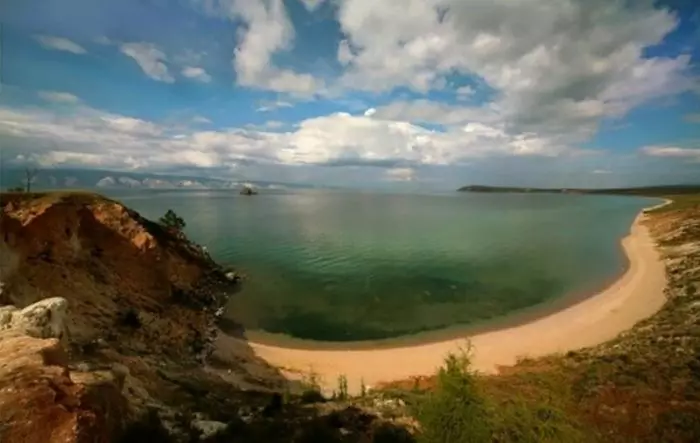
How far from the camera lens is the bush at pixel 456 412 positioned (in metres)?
10.8

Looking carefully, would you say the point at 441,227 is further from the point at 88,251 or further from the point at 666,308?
the point at 88,251

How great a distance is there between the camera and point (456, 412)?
11016 mm

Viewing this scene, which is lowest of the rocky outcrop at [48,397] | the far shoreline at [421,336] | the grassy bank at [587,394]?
the far shoreline at [421,336]

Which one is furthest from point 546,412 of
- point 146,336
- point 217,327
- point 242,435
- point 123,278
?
point 123,278

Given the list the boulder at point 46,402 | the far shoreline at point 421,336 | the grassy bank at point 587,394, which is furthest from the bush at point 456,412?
the far shoreline at point 421,336

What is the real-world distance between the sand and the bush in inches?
415

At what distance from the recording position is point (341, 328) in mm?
33875

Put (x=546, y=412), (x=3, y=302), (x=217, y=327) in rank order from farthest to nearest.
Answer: (x=217, y=327) < (x=3, y=302) < (x=546, y=412)

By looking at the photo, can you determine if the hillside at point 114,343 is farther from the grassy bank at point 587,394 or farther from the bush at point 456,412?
the grassy bank at point 587,394

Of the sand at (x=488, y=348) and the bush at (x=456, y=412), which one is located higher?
the bush at (x=456, y=412)

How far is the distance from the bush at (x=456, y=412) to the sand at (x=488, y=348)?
10552 mm

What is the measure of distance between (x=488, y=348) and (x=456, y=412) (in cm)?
2008

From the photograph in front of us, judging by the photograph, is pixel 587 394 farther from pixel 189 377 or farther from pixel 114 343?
Result: pixel 114 343

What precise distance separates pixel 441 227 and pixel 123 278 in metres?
76.2
